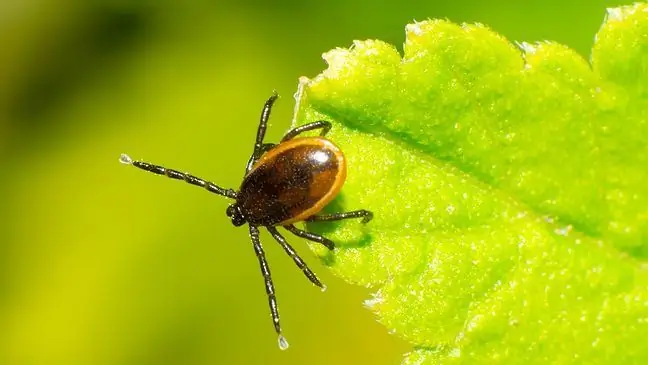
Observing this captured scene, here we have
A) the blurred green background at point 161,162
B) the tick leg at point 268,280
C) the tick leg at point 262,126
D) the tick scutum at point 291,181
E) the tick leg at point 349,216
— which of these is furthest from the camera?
the blurred green background at point 161,162

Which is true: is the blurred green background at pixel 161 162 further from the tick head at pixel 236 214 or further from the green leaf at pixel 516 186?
the green leaf at pixel 516 186

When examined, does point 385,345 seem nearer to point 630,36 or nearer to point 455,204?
point 455,204

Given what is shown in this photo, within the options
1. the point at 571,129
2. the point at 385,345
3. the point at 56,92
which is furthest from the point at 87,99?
the point at 571,129

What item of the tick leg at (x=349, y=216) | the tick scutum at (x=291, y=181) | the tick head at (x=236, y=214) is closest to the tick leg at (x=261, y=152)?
the tick scutum at (x=291, y=181)

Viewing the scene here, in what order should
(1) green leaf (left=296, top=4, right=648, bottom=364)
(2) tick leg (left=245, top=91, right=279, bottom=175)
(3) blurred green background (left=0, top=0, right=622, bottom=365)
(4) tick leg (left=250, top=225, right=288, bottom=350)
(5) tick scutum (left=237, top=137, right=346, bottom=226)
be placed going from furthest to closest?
(3) blurred green background (left=0, top=0, right=622, bottom=365)
(4) tick leg (left=250, top=225, right=288, bottom=350)
(2) tick leg (left=245, top=91, right=279, bottom=175)
(5) tick scutum (left=237, top=137, right=346, bottom=226)
(1) green leaf (left=296, top=4, right=648, bottom=364)

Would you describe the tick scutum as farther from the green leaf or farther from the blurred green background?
the blurred green background

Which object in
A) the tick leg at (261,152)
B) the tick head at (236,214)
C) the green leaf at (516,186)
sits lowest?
the green leaf at (516,186)

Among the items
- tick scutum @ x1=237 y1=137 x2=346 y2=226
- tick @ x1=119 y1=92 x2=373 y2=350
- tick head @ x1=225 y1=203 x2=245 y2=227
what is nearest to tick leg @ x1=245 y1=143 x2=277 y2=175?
tick @ x1=119 y1=92 x2=373 y2=350
